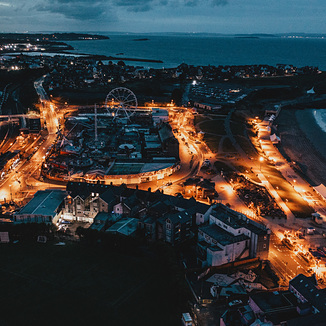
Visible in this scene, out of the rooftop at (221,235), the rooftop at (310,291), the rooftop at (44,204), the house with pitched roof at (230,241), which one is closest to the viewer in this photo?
the rooftop at (310,291)

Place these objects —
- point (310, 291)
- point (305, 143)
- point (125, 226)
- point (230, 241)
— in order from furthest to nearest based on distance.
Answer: point (305, 143) → point (125, 226) → point (230, 241) → point (310, 291)

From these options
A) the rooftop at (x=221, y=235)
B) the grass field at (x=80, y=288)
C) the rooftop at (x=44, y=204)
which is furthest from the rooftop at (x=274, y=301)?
the rooftop at (x=44, y=204)

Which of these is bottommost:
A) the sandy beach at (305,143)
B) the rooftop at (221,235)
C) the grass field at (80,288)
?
the grass field at (80,288)

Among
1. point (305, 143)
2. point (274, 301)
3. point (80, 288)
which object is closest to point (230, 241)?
point (274, 301)

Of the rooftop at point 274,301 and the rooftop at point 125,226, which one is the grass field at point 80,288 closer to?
the rooftop at point 125,226

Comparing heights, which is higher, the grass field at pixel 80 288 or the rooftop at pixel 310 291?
the rooftop at pixel 310 291

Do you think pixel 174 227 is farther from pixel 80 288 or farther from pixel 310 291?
pixel 310 291

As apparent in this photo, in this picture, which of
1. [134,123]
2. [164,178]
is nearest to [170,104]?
[134,123]
